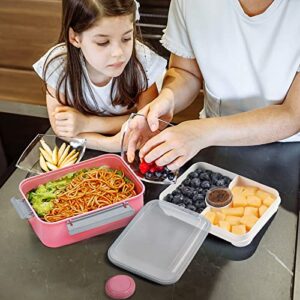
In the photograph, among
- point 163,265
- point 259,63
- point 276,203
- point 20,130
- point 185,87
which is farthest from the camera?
point 20,130

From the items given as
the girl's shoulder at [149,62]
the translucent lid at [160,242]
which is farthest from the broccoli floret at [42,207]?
the girl's shoulder at [149,62]

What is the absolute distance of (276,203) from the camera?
126 centimetres

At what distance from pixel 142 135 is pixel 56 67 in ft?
1.41

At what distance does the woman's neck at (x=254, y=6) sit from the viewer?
4.82ft

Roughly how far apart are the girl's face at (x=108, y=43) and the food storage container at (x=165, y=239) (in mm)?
454

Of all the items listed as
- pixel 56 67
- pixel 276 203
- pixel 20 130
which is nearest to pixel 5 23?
pixel 20 130

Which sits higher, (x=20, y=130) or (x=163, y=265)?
(x=163, y=265)

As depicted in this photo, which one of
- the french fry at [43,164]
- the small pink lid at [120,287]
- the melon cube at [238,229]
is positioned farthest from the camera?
the french fry at [43,164]

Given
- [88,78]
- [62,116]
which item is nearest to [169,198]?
[62,116]

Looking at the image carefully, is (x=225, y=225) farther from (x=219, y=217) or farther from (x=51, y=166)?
(x=51, y=166)

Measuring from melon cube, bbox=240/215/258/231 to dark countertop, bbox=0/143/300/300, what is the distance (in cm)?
4

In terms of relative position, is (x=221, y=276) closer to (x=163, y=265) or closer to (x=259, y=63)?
(x=163, y=265)

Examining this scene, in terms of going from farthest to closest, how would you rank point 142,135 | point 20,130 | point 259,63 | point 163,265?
point 20,130
point 259,63
point 142,135
point 163,265

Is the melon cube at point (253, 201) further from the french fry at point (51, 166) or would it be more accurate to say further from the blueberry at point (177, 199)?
the french fry at point (51, 166)
